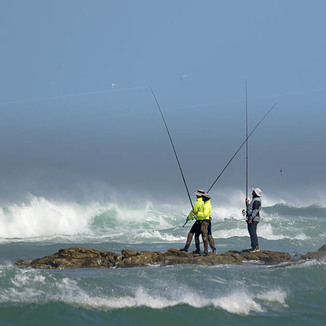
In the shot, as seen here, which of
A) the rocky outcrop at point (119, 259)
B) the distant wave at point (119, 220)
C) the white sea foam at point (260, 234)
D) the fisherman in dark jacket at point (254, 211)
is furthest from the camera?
the distant wave at point (119, 220)

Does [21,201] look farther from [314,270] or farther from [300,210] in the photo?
[314,270]

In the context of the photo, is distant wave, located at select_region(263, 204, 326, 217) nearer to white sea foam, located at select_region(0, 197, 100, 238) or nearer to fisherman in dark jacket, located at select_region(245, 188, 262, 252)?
white sea foam, located at select_region(0, 197, 100, 238)

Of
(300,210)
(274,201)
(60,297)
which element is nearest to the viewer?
(60,297)

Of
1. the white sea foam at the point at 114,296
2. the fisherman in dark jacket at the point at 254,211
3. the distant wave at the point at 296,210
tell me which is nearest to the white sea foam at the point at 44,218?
the distant wave at the point at 296,210

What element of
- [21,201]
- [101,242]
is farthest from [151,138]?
[101,242]

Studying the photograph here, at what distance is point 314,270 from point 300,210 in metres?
22.3

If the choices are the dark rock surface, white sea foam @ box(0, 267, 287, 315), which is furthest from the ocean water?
the dark rock surface

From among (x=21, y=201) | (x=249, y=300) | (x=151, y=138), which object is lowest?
(x=249, y=300)

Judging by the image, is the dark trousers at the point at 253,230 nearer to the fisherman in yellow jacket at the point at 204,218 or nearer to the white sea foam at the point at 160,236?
the fisherman in yellow jacket at the point at 204,218

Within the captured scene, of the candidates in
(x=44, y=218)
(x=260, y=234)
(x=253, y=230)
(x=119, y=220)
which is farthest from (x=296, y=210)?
(x=253, y=230)

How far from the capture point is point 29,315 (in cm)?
1412

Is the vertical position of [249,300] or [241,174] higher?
[241,174]

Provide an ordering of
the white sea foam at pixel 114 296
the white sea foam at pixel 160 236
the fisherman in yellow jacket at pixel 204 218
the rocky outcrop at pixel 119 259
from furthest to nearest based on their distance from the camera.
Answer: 1. the white sea foam at pixel 160 236
2. the fisherman in yellow jacket at pixel 204 218
3. the rocky outcrop at pixel 119 259
4. the white sea foam at pixel 114 296

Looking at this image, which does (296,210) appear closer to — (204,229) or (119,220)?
(119,220)
